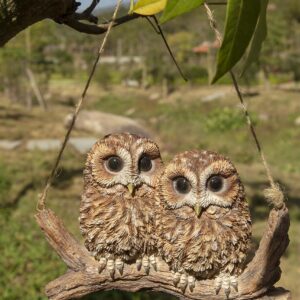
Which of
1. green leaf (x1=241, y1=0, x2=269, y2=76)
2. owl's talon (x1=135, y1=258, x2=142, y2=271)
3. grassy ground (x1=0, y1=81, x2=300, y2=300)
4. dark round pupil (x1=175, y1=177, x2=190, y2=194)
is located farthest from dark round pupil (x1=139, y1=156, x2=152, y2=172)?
grassy ground (x1=0, y1=81, x2=300, y2=300)

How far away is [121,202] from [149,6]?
0.58 m

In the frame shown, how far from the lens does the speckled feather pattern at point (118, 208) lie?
1.11 m

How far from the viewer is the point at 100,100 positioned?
1616cm

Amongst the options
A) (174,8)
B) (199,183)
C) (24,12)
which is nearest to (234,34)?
(174,8)

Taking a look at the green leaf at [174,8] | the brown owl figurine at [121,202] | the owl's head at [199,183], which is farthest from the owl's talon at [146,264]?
the green leaf at [174,8]

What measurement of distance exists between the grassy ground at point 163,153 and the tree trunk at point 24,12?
2490 mm

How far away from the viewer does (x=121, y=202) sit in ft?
3.73

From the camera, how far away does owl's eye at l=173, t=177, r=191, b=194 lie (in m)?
1.07

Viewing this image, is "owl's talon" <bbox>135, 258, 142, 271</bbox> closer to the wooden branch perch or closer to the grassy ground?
the wooden branch perch

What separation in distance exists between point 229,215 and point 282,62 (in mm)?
13991

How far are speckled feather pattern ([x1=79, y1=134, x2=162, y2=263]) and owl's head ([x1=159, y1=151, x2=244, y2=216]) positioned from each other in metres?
0.07

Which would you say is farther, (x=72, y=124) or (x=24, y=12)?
(x=24, y=12)

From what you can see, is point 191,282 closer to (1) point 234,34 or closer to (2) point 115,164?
(2) point 115,164

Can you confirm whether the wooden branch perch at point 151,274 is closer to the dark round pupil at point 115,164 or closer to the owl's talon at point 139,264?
the owl's talon at point 139,264
